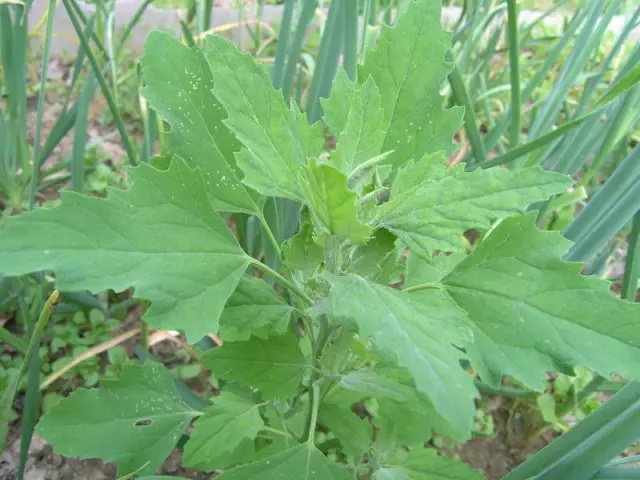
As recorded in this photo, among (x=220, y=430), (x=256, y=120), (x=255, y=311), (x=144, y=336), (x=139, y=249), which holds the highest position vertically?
(x=256, y=120)

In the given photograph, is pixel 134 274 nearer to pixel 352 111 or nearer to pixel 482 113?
pixel 352 111

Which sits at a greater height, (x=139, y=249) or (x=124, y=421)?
(x=139, y=249)

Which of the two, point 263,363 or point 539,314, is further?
point 263,363

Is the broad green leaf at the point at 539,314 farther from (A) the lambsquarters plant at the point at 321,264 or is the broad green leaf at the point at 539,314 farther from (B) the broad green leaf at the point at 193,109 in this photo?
(B) the broad green leaf at the point at 193,109

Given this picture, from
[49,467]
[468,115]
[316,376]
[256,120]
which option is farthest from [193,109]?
[49,467]

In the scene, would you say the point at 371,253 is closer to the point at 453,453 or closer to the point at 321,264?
the point at 321,264

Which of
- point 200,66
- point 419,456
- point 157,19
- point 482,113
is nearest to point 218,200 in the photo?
point 200,66

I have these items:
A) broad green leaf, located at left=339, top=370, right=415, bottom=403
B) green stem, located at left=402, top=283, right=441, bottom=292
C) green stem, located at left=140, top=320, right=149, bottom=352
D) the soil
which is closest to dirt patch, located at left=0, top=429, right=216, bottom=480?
the soil

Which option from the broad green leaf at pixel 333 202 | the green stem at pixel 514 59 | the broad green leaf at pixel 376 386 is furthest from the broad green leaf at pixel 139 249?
the green stem at pixel 514 59
